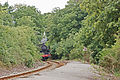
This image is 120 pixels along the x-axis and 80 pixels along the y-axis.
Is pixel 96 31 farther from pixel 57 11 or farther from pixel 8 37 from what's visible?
pixel 57 11

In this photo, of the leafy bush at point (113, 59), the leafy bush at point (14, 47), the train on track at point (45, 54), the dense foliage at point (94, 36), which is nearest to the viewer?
the leafy bush at point (113, 59)

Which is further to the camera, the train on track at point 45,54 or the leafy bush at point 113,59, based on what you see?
the train on track at point 45,54

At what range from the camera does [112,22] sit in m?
10.8

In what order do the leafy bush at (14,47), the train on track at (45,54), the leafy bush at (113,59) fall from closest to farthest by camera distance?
1. the leafy bush at (113,59)
2. the leafy bush at (14,47)
3. the train on track at (45,54)

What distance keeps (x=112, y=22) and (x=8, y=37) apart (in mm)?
10772

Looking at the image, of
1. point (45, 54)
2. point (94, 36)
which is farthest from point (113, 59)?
point (45, 54)

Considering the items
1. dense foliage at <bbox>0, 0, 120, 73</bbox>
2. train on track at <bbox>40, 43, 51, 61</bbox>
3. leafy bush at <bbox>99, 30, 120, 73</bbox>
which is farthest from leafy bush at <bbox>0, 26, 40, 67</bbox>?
train on track at <bbox>40, 43, 51, 61</bbox>

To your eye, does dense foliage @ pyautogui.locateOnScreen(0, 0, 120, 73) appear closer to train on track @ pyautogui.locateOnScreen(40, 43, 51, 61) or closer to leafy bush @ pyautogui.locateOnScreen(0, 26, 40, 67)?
leafy bush @ pyautogui.locateOnScreen(0, 26, 40, 67)

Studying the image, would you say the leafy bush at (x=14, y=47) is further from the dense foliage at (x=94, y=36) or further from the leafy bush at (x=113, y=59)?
the leafy bush at (x=113, y=59)

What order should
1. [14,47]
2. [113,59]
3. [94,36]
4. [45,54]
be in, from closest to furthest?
[113,59]
[94,36]
[14,47]
[45,54]

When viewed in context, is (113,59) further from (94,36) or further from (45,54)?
(45,54)

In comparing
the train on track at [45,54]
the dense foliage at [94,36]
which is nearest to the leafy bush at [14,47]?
the dense foliage at [94,36]

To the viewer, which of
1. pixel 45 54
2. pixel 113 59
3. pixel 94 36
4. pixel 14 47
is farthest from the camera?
pixel 45 54

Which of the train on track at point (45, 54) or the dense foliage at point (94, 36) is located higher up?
the dense foliage at point (94, 36)
